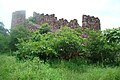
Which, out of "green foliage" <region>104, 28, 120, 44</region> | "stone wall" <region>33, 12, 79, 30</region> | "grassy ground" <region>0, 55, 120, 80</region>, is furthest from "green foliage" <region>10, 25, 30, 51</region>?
"green foliage" <region>104, 28, 120, 44</region>

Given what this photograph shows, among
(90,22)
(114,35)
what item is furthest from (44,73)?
(90,22)

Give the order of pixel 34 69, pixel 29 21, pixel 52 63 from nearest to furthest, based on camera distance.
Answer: pixel 34 69 < pixel 52 63 < pixel 29 21

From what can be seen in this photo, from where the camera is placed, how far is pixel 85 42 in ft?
39.9

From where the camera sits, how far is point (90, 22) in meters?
14.7

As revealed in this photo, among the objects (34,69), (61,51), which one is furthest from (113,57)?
(34,69)

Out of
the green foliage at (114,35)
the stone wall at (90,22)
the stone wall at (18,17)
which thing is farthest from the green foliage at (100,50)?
the stone wall at (18,17)

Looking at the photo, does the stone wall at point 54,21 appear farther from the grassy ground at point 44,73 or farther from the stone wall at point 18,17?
the grassy ground at point 44,73

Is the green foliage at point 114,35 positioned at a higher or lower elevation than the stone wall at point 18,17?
lower

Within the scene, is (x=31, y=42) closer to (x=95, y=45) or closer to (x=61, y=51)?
(x=61, y=51)

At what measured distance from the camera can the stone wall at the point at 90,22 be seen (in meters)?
14.6

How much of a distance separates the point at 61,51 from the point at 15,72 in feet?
12.7

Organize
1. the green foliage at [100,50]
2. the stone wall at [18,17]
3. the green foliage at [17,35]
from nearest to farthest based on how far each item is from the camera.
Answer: the green foliage at [100,50]
the green foliage at [17,35]
the stone wall at [18,17]

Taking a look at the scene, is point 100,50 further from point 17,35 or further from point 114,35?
point 17,35

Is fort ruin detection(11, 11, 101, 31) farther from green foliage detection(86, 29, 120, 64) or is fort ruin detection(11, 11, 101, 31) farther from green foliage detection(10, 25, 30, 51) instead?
green foliage detection(86, 29, 120, 64)
